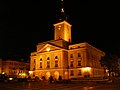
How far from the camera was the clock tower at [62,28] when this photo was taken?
6473 cm

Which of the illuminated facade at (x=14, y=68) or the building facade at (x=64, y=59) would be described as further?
the illuminated facade at (x=14, y=68)

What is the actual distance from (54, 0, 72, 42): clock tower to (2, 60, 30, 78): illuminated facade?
31.4m

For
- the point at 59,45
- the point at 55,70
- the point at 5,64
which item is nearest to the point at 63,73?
the point at 55,70

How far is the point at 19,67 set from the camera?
92500 millimetres

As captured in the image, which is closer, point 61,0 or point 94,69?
point 94,69

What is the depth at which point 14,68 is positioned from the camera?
89812mm

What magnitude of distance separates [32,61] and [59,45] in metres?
14.0

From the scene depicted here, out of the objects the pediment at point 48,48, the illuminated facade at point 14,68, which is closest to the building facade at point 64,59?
the pediment at point 48,48

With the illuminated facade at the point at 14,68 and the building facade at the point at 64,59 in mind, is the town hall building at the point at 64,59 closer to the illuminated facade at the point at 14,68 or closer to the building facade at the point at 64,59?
the building facade at the point at 64,59


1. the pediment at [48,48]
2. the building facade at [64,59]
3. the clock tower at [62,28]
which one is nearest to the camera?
the building facade at [64,59]

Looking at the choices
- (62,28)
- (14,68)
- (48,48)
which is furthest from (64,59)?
(14,68)

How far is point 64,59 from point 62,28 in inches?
505

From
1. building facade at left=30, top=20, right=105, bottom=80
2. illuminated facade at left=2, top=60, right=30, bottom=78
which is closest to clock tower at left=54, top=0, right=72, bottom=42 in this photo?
building facade at left=30, top=20, right=105, bottom=80

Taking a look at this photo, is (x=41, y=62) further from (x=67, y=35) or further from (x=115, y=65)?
(x=115, y=65)
